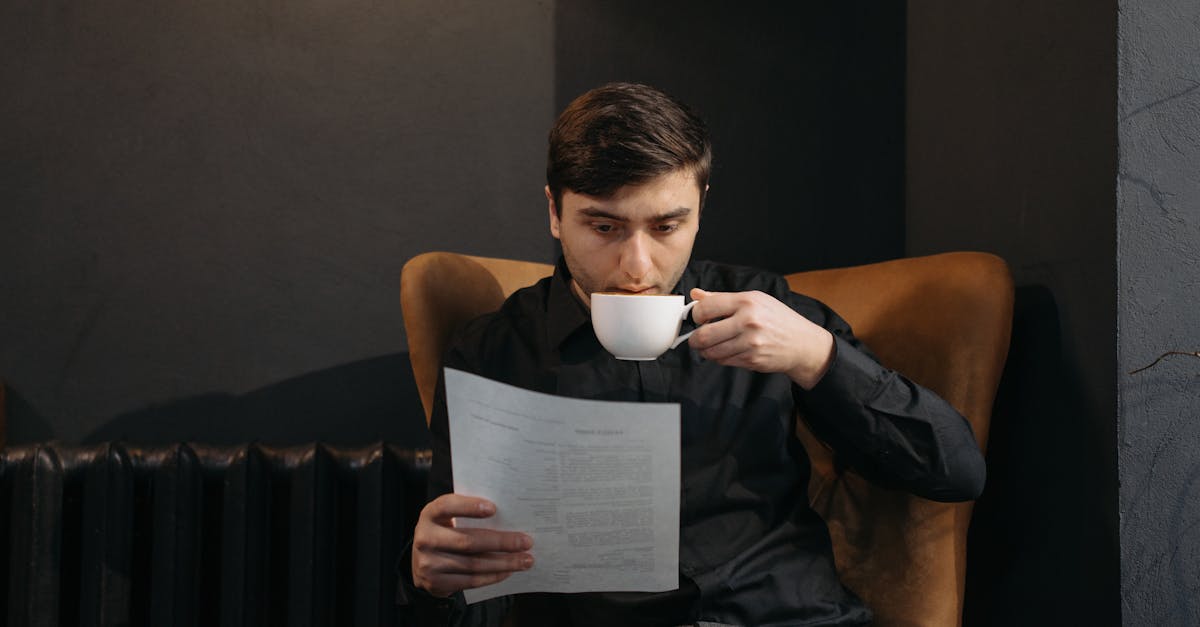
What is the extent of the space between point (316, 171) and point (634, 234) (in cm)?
92

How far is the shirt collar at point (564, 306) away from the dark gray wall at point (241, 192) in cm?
60

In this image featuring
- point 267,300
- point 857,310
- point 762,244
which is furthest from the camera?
point 762,244

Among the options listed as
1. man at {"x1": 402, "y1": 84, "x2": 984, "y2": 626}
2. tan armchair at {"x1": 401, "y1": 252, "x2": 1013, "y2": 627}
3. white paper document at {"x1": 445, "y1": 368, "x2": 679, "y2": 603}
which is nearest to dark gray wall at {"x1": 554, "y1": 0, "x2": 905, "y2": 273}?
tan armchair at {"x1": 401, "y1": 252, "x2": 1013, "y2": 627}

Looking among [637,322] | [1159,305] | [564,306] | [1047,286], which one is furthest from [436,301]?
[1159,305]

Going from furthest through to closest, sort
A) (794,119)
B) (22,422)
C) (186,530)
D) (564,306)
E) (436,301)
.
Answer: (794,119) → (22,422) → (186,530) → (436,301) → (564,306)

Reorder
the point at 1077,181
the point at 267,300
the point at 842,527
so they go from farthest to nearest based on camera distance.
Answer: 1. the point at 267,300
2. the point at 842,527
3. the point at 1077,181

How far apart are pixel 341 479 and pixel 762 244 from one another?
97 centimetres

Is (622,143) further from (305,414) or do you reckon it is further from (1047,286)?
(305,414)

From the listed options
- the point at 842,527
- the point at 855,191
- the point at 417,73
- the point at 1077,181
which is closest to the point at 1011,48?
the point at 1077,181

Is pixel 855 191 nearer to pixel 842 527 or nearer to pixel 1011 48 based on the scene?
pixel 1011 48

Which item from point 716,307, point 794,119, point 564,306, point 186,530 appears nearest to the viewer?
point 716,307

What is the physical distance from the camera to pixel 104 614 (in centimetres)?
160

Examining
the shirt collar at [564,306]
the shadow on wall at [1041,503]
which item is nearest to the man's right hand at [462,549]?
the shirt collar at [564,306]

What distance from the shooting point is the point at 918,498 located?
4.19ft
